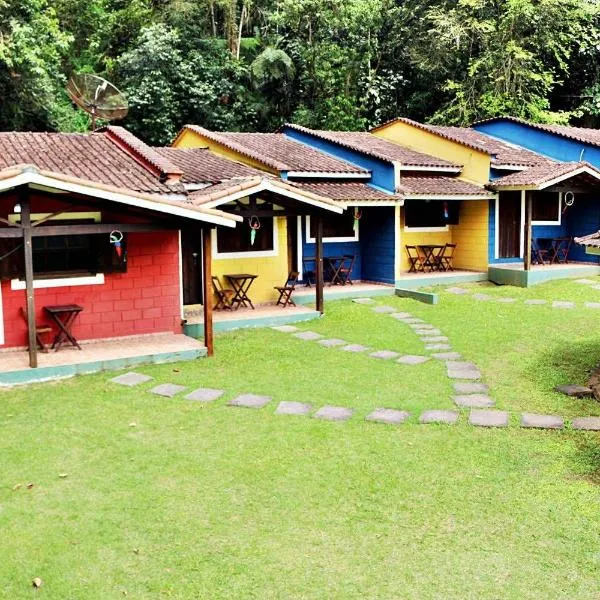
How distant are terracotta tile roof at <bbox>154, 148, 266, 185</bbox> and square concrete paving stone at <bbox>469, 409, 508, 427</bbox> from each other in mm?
7629

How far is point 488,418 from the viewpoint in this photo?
295 inches

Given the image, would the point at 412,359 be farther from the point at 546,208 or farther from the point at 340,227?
the point at 546,208

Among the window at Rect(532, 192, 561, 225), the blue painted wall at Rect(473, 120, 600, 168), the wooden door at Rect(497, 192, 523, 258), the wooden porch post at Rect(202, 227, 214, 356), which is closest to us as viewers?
the wooden porch post at Rect(202, 227, 214, 356)

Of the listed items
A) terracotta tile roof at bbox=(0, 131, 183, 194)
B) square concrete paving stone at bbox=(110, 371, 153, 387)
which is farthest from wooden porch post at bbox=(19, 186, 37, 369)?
terracotta tile roof at bbox=(0, 131, 183, 194)

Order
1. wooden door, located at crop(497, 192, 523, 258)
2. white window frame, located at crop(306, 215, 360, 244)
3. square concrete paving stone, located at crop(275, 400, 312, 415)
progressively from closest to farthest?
square concrete paving stone, located at crop(275, 400, 312, 415)
white window frame, located at crop(306, 215, 360, 244)
wooden door, located at crop(497, 192, 523, 258)

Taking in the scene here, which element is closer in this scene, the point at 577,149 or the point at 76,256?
the point at 76,256

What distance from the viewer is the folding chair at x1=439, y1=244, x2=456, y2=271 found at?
18.6 m

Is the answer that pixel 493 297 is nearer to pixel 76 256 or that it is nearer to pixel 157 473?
pixel 76 256

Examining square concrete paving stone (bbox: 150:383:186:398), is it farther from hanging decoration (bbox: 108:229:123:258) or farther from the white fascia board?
hanging decoration (bbox: 108:229:123:258)

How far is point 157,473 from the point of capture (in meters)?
6.14

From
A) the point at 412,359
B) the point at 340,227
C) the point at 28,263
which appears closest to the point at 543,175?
the point at 340,227

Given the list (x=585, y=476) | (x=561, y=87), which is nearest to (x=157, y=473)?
(x=585, y=476)

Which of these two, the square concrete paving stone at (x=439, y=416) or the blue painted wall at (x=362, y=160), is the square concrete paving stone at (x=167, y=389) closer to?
the square concrete paving stone at (x=439, y=416)

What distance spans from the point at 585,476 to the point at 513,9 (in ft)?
74.7
